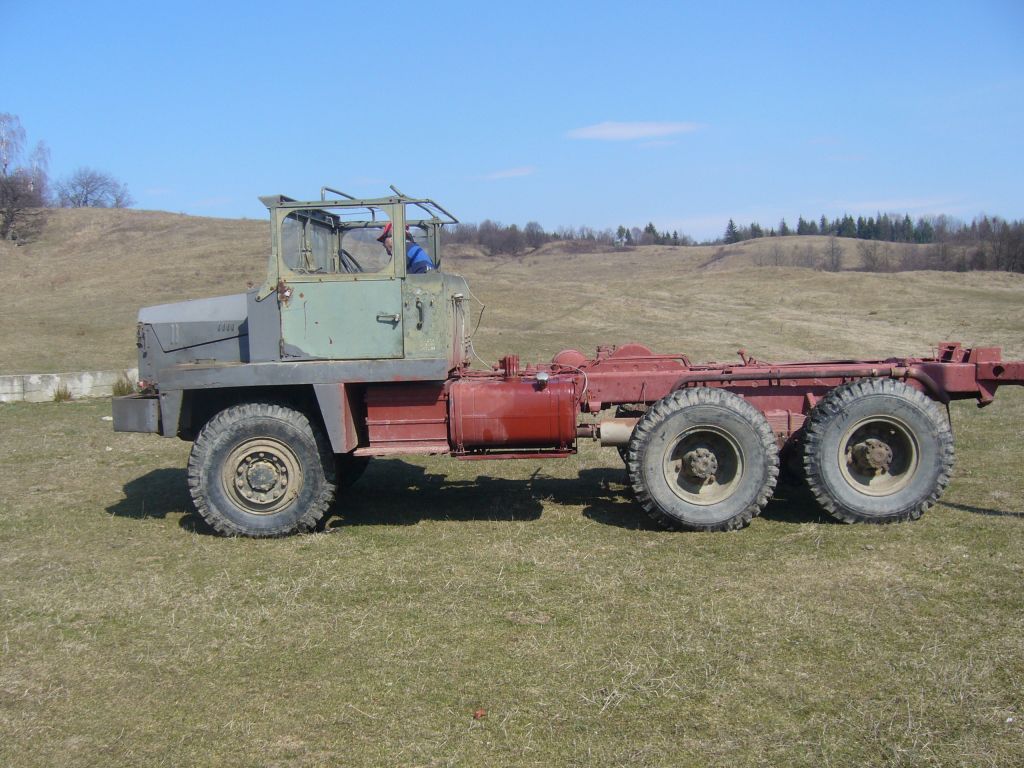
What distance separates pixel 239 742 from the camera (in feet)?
13.5

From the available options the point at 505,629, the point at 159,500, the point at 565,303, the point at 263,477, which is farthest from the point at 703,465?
the point at 565,303

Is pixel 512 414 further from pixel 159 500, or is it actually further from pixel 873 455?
pixel 159 500

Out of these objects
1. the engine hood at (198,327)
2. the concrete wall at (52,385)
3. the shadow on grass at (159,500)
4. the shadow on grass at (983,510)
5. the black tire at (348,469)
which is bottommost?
the shadow on grass at (159,500)

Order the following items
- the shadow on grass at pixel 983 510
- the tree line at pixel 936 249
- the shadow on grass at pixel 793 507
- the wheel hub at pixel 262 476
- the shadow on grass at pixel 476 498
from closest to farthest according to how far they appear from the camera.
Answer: the shadow on grass at pixel 983 510 < the wheel hub at pixel 262 476 < the shadow on grass at pixel 793 507 < the shadow on grass at pixel 476 498 < the tree line at pixel 936 249

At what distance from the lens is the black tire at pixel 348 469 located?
8.60m

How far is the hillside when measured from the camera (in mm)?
20922

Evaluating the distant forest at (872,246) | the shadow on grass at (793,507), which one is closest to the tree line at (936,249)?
the distant forest at (872,246)

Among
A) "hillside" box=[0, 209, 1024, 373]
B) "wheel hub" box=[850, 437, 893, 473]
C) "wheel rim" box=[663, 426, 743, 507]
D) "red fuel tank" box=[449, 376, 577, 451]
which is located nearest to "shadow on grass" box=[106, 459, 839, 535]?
"wheel rim" box=[663, 426, 743, 507]

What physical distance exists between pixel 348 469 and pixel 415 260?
243 cm

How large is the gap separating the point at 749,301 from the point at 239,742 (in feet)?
95.3

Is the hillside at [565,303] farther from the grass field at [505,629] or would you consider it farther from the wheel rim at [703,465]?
the wheel rim at [703,465]

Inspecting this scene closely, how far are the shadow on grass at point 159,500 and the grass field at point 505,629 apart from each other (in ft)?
0.17

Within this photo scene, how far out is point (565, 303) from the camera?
28.7 metres

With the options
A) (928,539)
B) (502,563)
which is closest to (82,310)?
(502,563)
